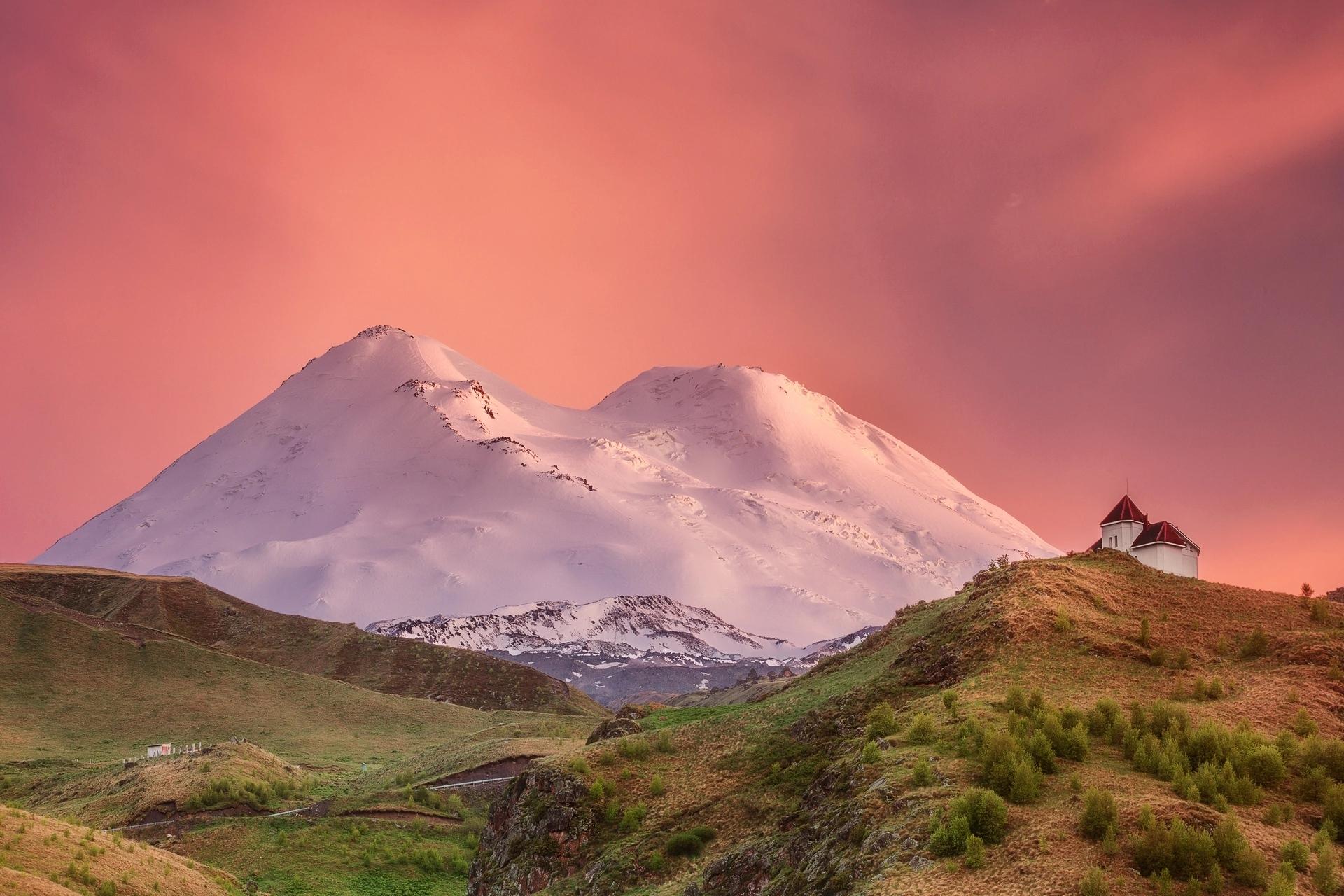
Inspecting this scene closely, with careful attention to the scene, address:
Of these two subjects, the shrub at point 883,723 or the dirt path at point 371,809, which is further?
the dirt path at point 371,809

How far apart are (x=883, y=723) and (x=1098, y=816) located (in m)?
7.64

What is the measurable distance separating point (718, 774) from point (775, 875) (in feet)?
28.1

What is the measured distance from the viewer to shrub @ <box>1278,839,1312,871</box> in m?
17.9

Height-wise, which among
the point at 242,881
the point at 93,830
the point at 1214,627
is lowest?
the point at 242,881

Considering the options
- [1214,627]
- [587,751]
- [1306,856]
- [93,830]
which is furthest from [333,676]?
[1306,856]

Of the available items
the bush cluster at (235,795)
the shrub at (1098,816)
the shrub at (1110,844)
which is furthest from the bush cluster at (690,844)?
the bush cluster at (235,795)

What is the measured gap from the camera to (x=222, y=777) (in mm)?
63562

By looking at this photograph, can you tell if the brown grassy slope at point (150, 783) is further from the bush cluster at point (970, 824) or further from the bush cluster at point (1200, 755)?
the bush cluster at point (1200, 755)

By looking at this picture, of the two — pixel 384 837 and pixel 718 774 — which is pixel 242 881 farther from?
pixel 718 774

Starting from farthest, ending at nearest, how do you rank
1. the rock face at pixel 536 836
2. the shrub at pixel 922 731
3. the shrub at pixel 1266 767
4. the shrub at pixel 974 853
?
the rock face at pixel 536 836 → the shrub at pixel 922 731 → the shrub at pixel 1266 767 → the shrub at pixel 974 853

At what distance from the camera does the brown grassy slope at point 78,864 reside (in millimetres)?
31031

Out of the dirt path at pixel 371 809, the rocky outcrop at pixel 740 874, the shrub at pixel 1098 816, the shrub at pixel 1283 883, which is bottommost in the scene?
the dirt path at pixel 371 809

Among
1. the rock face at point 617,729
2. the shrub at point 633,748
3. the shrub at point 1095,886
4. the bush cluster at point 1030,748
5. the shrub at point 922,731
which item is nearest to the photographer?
the shrub at point 1095,886

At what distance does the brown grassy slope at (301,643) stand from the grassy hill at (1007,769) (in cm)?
10315
